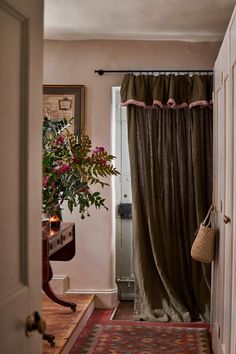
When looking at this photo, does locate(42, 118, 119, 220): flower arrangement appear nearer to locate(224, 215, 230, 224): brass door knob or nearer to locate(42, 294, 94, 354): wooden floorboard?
locate(42, 294, 94, 354): wooden floorboard

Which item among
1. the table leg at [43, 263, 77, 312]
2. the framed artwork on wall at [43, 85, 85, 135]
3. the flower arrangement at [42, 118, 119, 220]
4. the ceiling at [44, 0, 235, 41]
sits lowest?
the table leg at [43, 263, 77, 312]

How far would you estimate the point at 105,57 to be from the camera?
425 centimetres

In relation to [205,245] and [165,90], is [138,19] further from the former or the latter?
[205,245]

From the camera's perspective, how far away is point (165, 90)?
13.4ft

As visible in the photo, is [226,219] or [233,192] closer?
[233,192]

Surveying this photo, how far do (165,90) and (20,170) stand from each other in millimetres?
3103

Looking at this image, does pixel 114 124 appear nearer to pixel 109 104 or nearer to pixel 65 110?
pixel 109 104

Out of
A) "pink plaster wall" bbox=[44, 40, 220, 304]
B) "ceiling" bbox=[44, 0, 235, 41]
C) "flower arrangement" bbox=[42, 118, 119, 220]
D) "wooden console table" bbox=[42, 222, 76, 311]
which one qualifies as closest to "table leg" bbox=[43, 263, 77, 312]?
"wooden console table" bbox=[42, 222, 76, 311]

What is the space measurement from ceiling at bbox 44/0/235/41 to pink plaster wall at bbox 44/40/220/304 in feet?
0.29

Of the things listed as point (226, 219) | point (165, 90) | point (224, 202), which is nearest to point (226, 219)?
point (226, 219)

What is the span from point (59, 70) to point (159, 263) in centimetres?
195

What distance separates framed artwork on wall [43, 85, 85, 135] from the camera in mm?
4227

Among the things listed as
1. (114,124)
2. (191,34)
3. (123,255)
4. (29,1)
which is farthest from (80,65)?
(29,1)

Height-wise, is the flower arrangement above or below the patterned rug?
above
